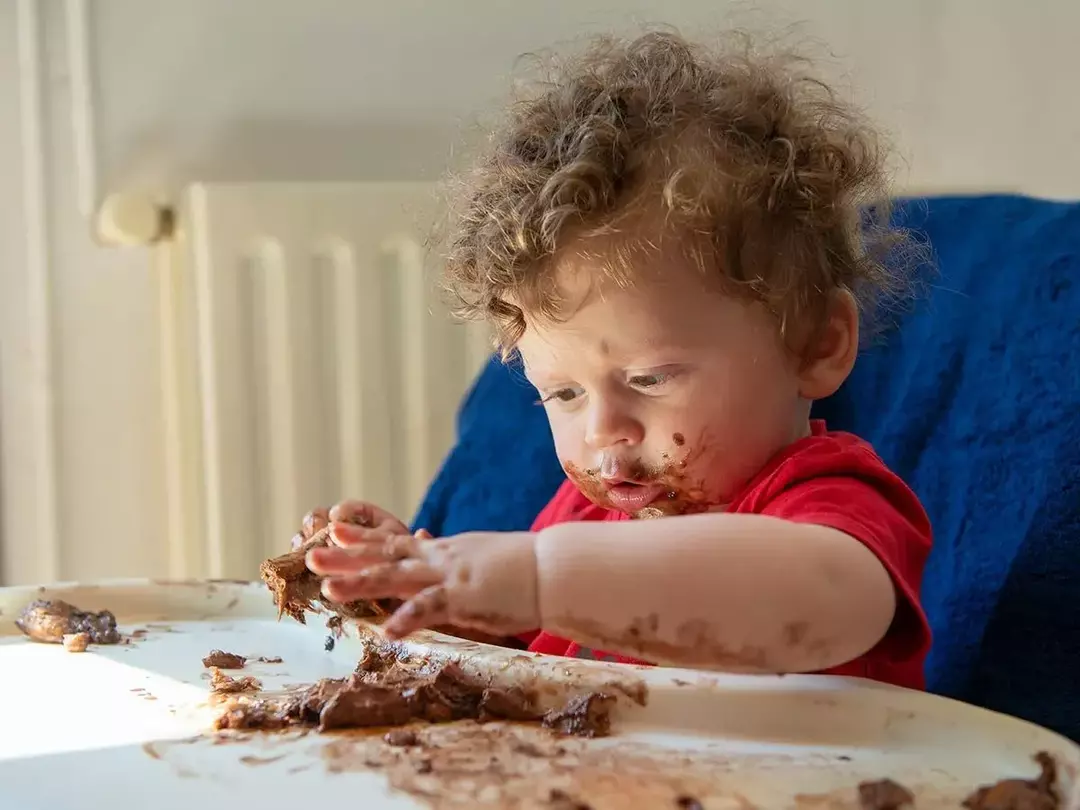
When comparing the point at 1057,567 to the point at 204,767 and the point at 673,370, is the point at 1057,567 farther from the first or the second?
the point at 204,767

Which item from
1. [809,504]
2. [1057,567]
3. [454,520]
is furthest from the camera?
[454,520]

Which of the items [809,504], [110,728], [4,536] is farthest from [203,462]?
[809,504]

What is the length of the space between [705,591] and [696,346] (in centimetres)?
19

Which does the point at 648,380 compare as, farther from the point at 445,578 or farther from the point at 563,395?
the point at 445,578

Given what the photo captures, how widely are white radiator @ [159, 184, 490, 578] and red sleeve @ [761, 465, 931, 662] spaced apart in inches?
28.3

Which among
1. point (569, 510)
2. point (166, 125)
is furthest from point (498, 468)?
point (166, 125)

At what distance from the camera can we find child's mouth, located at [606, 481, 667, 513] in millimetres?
713

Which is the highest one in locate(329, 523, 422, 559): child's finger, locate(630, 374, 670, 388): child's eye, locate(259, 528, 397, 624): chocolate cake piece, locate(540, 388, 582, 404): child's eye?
locate(630, 374, 670, 388): child's eye

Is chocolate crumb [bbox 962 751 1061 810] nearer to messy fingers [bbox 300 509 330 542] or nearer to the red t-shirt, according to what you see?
the red t-shirt

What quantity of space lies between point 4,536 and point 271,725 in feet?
3.17

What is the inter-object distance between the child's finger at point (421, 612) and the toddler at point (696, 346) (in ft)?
0.08

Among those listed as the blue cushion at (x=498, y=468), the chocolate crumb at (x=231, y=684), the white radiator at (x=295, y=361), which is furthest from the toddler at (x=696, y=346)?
the white radiator at (x=295, y=361)

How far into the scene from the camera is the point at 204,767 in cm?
53

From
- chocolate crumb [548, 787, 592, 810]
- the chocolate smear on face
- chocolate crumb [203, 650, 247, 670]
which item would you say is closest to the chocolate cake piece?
chocolate crumb [203, 650, 247, 670]
